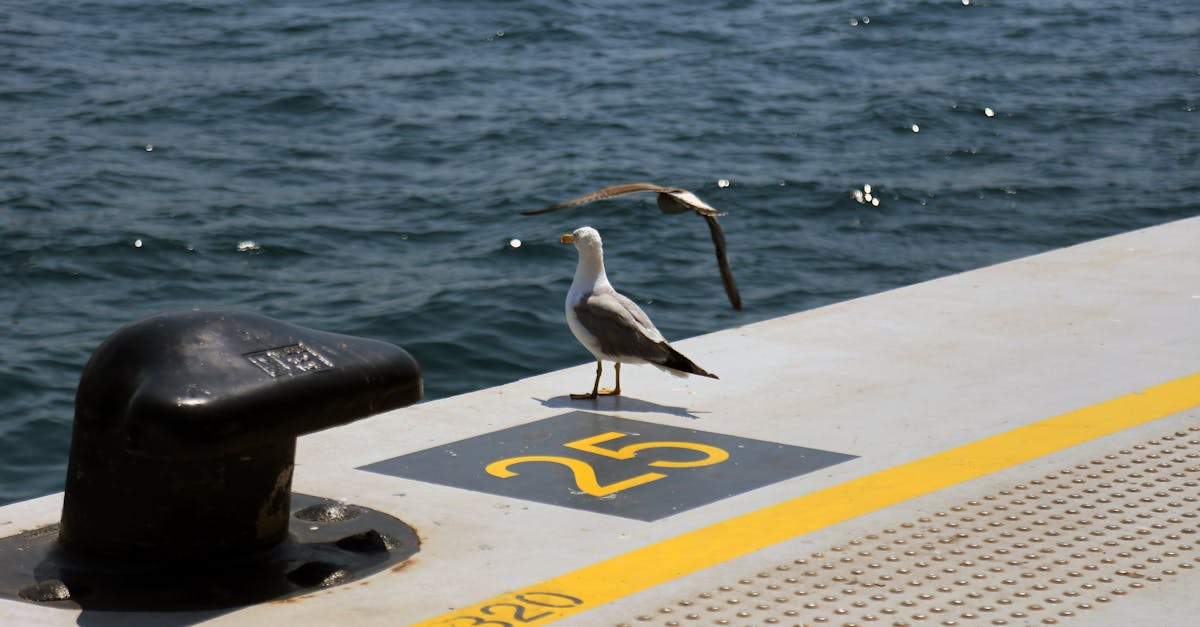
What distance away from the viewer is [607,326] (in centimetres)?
679

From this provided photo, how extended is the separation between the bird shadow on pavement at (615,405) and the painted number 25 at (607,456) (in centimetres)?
35

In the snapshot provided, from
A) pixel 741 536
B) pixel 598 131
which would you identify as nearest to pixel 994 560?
pixel 741 536

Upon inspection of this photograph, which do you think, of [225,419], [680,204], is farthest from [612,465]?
[225,419]

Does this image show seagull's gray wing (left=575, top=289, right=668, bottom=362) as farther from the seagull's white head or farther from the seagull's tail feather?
the seagull's white head

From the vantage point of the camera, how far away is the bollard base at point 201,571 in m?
4.70

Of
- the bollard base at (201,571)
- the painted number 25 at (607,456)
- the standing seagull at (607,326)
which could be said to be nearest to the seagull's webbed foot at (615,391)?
the standing seagull at (607,326)

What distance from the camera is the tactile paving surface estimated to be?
4621 mm

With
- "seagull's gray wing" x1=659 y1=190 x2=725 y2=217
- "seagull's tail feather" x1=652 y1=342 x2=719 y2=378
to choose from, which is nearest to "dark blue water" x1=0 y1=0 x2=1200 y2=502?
"seagull's tail feather" x1=652 y1=342 x2=719 y2=378

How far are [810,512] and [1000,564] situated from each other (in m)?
0.66

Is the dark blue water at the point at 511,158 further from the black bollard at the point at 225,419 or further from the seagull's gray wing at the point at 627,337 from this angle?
the black bollard at the point at 225,419

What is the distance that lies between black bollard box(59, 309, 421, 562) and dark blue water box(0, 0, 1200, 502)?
4.42m

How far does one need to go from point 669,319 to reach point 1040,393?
6.11 m

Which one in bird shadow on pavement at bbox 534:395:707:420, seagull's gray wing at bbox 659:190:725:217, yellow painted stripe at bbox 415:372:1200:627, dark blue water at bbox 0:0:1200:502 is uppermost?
seagull's gray wing at bbox 659:190:725:217

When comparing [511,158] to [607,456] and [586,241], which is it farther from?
[607,456]
